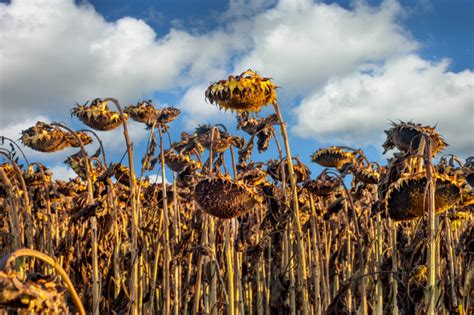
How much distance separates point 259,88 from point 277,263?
5.01 metres

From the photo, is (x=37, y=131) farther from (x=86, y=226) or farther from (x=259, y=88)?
(x=259, y=88)

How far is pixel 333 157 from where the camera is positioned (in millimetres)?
6559

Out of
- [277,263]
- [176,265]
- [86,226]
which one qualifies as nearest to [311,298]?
[176,265]

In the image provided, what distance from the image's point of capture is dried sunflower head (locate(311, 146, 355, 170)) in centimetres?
650

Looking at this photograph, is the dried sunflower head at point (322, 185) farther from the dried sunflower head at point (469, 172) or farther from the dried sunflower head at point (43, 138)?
the dried sunflower head at point (43, 138)

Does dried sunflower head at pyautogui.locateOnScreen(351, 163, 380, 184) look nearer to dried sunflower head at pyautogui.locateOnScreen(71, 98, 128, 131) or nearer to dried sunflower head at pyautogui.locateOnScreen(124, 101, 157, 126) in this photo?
dried sunflower head at pyautogui.locateOnScreen(71, 98, 128, 131)

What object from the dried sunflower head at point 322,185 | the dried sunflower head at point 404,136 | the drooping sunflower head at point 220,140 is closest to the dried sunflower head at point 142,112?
the drooping sunflower head at point 220,140

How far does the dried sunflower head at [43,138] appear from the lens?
545 cm

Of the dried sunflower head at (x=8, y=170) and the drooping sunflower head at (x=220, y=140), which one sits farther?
the dried sunflower head at (x=8, y=170)

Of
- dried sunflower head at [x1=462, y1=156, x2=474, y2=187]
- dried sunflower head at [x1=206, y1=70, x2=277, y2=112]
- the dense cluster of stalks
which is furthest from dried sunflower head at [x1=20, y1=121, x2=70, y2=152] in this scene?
dried sunflower head at [x1=462, y1=156, x2=474, y2=187]

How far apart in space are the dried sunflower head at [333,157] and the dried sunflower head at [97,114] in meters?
2.67

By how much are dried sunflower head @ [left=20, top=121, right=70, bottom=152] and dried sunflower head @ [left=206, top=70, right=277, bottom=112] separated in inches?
93.3

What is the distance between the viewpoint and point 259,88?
3.64m

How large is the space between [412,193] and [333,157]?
3.46 metres
